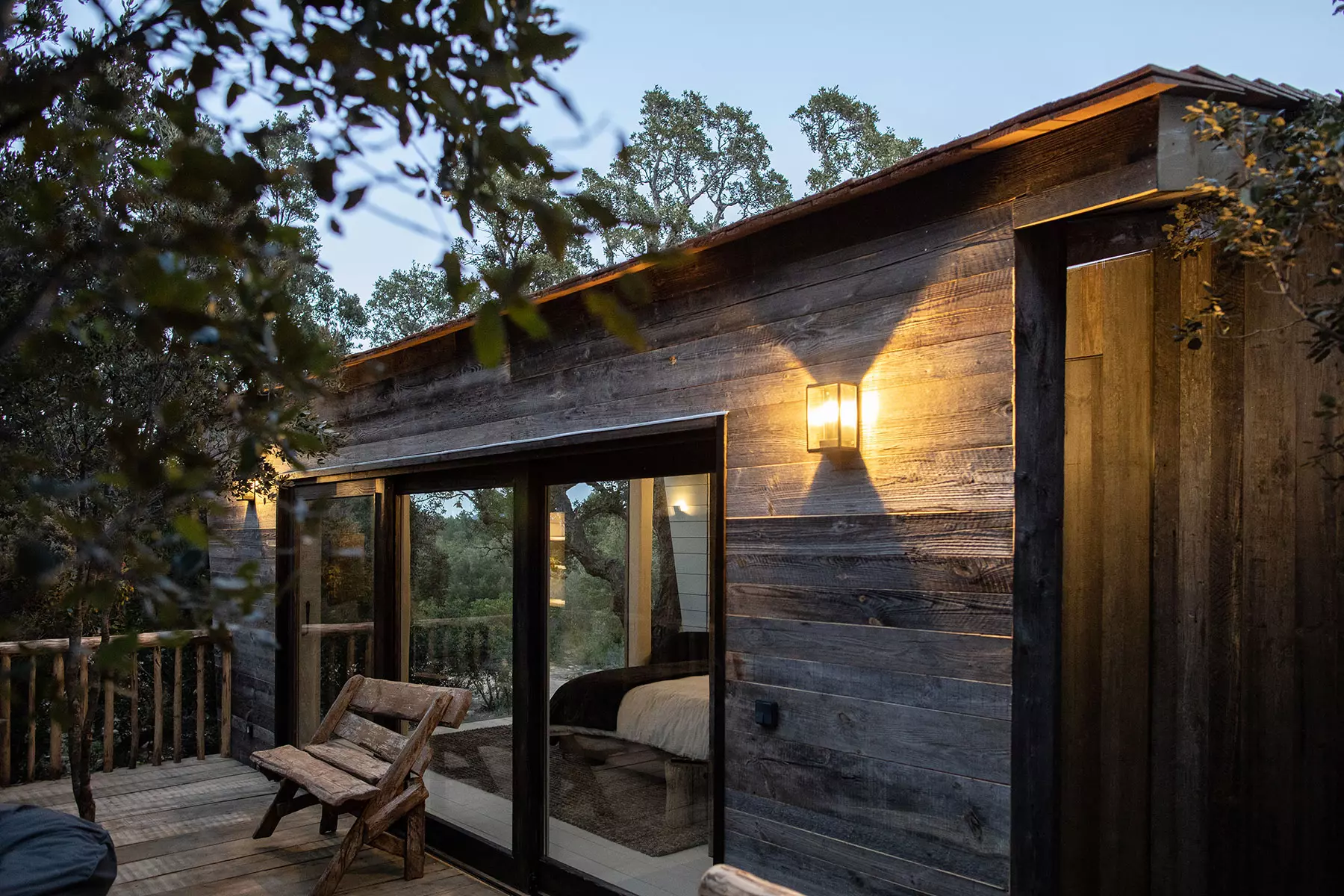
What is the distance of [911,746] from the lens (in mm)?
2723

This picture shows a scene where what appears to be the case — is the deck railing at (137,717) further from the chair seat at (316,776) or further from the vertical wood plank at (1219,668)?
the vertical wood plank at (1219,668)

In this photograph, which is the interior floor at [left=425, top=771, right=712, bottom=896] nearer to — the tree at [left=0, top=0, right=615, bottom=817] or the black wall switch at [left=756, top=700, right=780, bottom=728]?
the black wall switch at [left=756, top=700, right=780, bottom=728]

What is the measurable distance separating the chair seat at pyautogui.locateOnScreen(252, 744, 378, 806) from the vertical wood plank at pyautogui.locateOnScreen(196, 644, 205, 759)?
78.9 inches

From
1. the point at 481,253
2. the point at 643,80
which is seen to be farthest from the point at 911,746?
the point at 643,80

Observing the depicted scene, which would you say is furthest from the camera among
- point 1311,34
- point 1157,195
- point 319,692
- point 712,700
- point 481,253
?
point 1311,34

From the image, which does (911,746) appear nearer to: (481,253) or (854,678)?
(854,678)

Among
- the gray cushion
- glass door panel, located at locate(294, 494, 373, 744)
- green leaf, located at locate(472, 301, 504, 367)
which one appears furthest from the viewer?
glass door panel, located at locate(294, 494, 373, 744)

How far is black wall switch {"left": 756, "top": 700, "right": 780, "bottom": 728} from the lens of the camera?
311 centimetres

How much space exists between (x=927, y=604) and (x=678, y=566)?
1199mm

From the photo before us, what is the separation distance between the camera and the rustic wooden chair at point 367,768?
163 inches

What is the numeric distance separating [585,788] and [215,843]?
201 cm

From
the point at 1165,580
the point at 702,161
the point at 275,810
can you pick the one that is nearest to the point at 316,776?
the point at 275,810

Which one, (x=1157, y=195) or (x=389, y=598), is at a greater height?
(x=1157, y=195)

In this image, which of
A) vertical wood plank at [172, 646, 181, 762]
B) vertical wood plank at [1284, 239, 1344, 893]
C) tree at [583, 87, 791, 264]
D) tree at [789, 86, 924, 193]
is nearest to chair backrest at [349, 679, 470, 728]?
vertical wood plank at [172, 646, 181, 762]
